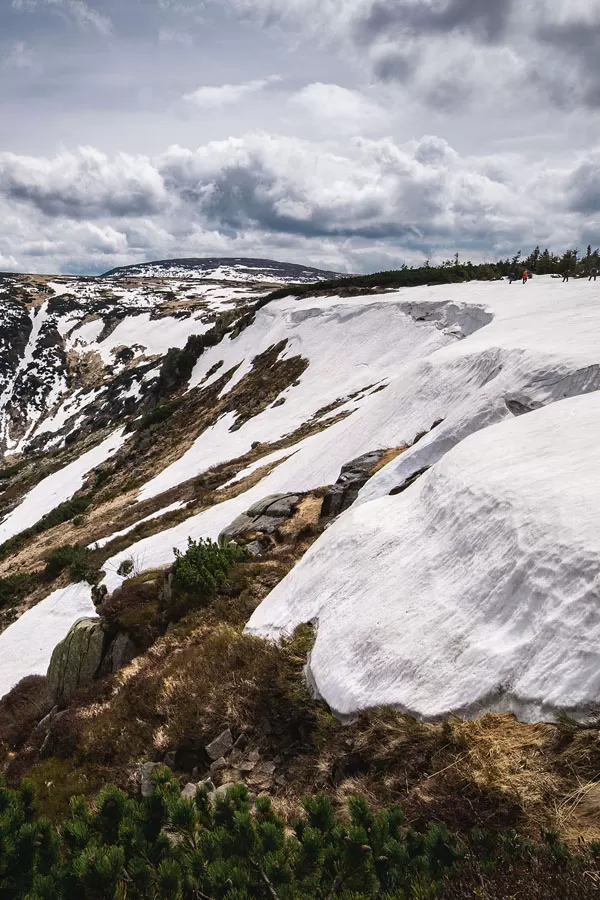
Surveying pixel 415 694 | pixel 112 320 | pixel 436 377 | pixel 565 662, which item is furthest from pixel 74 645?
pixel 112 320

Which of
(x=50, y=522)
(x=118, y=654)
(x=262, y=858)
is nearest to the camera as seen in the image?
(x=262, y=858)

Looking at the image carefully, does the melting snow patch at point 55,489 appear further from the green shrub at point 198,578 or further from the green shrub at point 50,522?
the green shrub at point 198,578

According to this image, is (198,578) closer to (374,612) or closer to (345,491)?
(345,491)

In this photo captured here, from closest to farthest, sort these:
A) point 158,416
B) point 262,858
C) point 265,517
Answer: point 262,858 < point 265,517 < point 158,416

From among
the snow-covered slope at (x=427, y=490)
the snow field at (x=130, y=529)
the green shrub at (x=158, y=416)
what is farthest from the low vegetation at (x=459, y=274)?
the snow field at (x=130, y=529)

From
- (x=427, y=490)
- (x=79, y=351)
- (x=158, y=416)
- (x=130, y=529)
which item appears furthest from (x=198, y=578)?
(x=79, y=351)

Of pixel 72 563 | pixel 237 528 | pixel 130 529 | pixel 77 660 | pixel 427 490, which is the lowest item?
pixel 72 563
